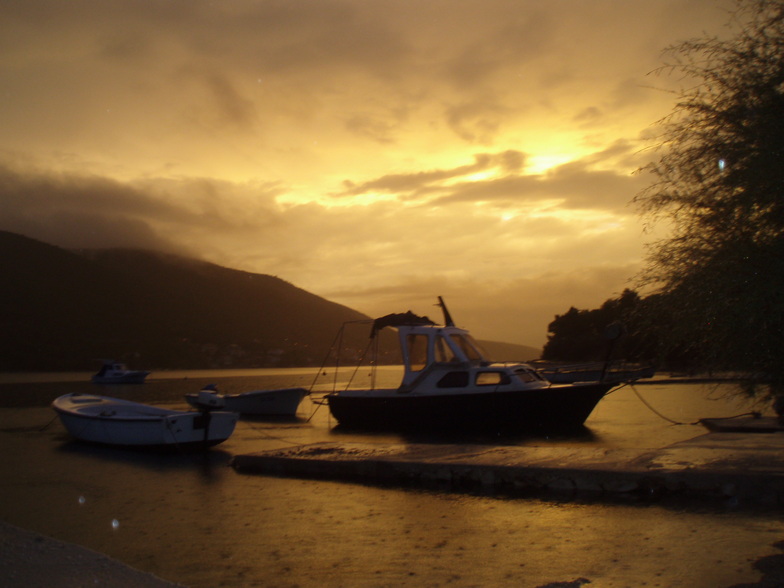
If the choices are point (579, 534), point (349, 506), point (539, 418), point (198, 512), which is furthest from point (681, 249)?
point (539, 418)

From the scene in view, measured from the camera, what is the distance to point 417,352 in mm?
23500

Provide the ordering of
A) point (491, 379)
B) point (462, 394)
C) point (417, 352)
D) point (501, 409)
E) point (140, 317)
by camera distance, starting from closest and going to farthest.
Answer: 1. point (501, 409)
2. point (462, 394)
3. point (491, 379)
4. point (417, 352)
5. point (140, 317)

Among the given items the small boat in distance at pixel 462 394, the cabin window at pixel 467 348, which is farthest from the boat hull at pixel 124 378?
the cabin window at pixel 467 348

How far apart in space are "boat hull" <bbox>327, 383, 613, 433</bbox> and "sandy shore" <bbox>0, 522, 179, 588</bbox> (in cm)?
1557

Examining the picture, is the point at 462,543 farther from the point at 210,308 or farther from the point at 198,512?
the point at 210,308

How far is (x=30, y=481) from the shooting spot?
49.0 feet

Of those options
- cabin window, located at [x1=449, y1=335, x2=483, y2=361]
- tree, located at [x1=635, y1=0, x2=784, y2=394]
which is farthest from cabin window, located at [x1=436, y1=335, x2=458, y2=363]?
tree, located at [x1=635, y1=0, x2=784, y2=394]

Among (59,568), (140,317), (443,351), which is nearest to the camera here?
(59,568)

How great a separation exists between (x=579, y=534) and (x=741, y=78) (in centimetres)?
565

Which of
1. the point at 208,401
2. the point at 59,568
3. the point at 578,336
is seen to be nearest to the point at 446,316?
the point at 208,401

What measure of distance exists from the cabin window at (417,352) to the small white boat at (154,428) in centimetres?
625

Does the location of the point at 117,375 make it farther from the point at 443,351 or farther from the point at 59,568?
the point at 59,568

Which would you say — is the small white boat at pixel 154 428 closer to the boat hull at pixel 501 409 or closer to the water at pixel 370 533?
the water at pixel 370 533

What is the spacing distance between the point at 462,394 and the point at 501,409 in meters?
1.32
